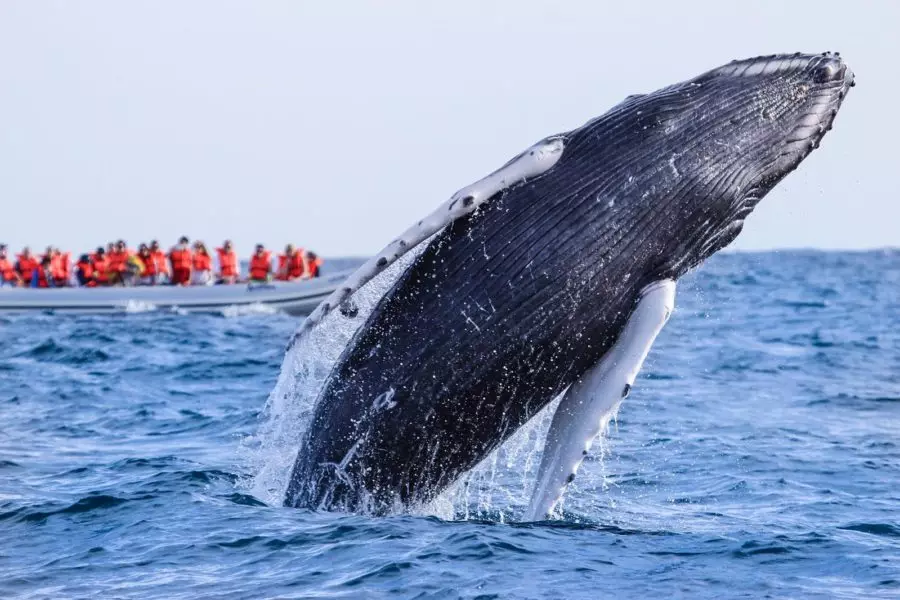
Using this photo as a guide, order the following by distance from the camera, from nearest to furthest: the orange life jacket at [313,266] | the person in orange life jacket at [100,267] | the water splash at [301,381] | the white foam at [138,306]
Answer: the water splash at [301,381], the white foam at [138,306], the person in orange life jacket at [100,267], the orange life jacket at [313,266]

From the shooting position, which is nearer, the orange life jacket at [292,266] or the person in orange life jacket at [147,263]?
the person in orange life jacket at [147,263]

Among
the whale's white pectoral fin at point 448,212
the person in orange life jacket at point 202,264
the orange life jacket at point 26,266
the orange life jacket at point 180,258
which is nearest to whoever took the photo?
the whale's white pectoral fin at point 448,212

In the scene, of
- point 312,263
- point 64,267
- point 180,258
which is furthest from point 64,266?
point 312,263

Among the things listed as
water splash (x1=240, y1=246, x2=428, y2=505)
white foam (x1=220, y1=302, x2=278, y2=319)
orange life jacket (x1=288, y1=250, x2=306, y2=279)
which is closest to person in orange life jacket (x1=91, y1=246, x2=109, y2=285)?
white foam (x1=220, y1=302, x2=278, y2=319)

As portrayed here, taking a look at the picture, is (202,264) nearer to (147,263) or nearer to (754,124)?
(147,263)

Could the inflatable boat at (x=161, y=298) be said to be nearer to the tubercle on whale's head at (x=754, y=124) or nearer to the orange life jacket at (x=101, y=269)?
the orange life jacket at (x=101, y=269)

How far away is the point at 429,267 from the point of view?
8.46 meters

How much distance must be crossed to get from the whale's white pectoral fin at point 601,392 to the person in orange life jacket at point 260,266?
124ft

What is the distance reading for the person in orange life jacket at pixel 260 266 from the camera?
150 feet

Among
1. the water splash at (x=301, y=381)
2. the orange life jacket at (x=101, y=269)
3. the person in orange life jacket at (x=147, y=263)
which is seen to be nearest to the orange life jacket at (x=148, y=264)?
the person in orange life jacket at (x=147, y=263)

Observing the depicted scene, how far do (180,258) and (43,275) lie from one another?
5.56m

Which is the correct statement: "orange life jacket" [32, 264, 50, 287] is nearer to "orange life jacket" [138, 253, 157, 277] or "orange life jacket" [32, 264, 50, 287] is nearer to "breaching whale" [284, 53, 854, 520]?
"orange life jacket" [138, 253, 157, 277]

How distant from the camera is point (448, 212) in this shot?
7.97m

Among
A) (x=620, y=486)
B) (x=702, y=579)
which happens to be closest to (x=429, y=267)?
(x=702, y=579)
